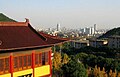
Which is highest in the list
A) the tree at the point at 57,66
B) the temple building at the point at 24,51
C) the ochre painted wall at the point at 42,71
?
the temple building at the point at 24,51

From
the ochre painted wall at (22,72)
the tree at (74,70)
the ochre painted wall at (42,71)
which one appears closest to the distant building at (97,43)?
the tree at (74,70)

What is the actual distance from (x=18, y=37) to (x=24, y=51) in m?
0.79

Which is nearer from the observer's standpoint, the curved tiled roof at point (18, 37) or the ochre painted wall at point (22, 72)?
the curved tiled roof at point (18, 37)

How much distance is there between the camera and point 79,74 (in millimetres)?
34219

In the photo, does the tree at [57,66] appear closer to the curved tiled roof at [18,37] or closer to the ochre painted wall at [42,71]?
the ochre painted wall at [42,71]

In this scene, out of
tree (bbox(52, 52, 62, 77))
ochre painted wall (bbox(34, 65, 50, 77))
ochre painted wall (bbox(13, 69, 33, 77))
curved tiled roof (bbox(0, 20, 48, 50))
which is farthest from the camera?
tree (bbox(52, 52, 62, 77))

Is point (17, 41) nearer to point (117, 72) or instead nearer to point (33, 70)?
point (33, 70)

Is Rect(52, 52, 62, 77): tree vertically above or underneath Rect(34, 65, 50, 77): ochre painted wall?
underneath

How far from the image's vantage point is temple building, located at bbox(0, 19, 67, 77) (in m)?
13.2

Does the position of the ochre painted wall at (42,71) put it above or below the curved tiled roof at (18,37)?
below

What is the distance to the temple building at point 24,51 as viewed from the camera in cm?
1323

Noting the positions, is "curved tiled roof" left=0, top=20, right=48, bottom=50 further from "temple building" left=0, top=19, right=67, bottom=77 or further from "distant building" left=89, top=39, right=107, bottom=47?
"distant building" left=89, top=39, right=107, bottom=47

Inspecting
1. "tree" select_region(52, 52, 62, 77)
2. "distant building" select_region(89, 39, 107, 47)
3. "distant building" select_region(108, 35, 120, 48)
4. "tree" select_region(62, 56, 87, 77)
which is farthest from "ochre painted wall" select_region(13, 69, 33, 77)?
"distant building" select_region(89, 39, 107, 47)

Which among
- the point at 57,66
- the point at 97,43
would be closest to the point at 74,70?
the point at 57,66
